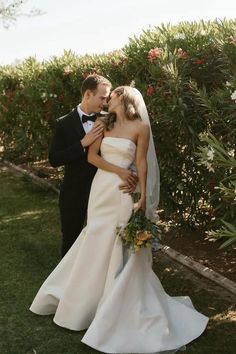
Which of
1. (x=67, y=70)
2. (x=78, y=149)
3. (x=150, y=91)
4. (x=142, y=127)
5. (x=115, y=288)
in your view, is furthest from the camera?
(x=67, y=70)

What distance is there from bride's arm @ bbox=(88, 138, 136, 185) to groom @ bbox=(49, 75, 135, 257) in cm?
5

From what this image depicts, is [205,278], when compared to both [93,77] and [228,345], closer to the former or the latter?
[228,345]

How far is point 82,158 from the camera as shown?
542 cm

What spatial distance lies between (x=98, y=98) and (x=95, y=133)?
474 mm

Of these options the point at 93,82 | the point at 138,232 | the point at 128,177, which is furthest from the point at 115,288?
the point at 93,82

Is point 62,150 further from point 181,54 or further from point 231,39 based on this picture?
point 231,39

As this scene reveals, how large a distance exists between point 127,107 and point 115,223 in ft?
3.37

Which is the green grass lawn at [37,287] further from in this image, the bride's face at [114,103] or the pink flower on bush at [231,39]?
the pink flower on bush at [231,39]

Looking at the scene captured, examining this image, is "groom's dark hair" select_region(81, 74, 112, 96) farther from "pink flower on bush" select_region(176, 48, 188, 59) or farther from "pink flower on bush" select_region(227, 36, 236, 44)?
"pink flower on bush" select_region(227, 36, 236, 44)

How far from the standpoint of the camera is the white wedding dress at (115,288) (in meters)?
4.62

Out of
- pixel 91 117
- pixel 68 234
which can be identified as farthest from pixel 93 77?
pixel 68 234

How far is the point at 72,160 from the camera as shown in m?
5.34

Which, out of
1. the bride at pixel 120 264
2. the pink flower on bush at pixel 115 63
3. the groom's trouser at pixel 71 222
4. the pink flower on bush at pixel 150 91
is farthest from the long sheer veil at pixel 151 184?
the pink flower on bush at pixel 115 63

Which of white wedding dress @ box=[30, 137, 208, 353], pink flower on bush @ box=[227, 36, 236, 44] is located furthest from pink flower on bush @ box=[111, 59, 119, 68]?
white wedding dress @ box=[30, 137, 208, 353]
